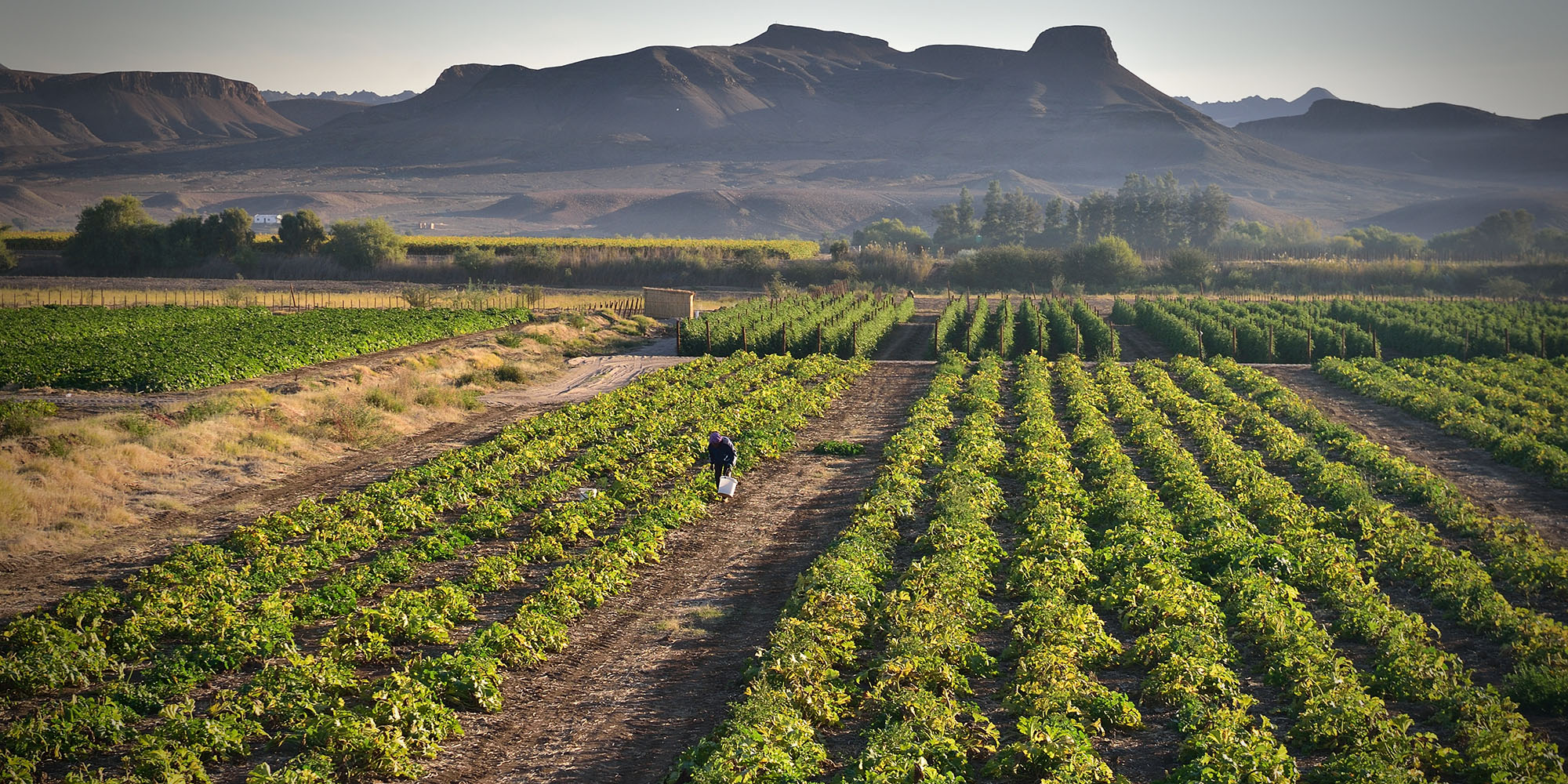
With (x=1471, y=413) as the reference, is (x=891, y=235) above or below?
above

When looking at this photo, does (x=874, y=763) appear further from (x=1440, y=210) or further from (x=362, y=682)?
(x=1440, y=210)

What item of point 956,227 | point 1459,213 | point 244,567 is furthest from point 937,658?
point 1459,213

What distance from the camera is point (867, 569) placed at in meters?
14.1

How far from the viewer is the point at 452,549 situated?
15664 mm

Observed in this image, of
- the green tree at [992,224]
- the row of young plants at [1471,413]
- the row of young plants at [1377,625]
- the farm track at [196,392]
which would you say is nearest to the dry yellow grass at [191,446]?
the farm track at [196,392]

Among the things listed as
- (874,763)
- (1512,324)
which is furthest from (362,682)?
(1512,324)

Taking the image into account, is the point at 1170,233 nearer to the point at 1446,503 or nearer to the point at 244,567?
the point at 1446,503

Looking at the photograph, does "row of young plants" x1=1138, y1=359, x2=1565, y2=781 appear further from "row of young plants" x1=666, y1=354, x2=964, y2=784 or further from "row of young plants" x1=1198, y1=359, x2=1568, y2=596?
"row of young plants" x1=666, y1=354, x2=964, y2=784

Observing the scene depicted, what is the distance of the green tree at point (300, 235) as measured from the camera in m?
77.8

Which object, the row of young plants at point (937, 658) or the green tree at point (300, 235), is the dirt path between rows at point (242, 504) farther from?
the green tree at point (300, 235)

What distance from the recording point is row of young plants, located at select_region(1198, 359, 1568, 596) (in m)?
14.2

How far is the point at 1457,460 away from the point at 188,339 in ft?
111

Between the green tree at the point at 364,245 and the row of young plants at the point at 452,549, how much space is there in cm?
5257

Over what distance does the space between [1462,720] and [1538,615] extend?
3.50 metres
